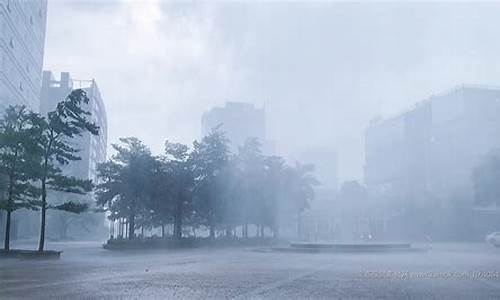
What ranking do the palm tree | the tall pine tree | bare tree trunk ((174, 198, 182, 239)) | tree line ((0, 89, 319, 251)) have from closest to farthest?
1. the tall pine tree
2. tree line ((0, 89, 319, 251))
3. bare tree trunk ((174, 198, 182, 239))
4. the palm tree

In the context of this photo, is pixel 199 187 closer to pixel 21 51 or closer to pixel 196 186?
pixel 196 186

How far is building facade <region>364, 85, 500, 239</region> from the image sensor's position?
288ft

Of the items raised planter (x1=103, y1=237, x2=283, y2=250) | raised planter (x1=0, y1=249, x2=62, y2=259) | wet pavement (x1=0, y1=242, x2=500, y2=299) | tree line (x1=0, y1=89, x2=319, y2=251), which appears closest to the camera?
wet pavement (x1=0, y1=242, x2=500, y2=299)

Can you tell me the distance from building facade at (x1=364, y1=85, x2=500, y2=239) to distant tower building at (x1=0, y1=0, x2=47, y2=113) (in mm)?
54568

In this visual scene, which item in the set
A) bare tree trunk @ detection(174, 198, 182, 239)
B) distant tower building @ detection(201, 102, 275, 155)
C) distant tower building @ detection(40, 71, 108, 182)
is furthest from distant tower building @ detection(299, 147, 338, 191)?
bare tree trunk @ detection(174, 198, 182, 239)

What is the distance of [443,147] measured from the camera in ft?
330

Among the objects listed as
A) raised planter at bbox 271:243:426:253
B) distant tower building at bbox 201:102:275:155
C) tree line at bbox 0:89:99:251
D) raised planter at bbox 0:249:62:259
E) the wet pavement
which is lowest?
the wet pavement

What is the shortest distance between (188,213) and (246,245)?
18.3ft

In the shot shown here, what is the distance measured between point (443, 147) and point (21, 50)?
2726 inches

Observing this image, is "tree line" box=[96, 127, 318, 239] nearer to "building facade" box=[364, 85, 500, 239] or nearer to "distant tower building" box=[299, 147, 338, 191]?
"building facade" box=[364, 85, 500, 239]

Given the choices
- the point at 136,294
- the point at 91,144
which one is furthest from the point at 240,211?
the point at 91,144

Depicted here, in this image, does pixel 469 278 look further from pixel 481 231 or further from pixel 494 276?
pixel 481 231

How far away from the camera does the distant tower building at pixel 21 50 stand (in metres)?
63.3

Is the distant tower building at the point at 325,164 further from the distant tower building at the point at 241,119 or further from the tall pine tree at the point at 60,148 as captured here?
the tall pine tree at the point at 60,148
